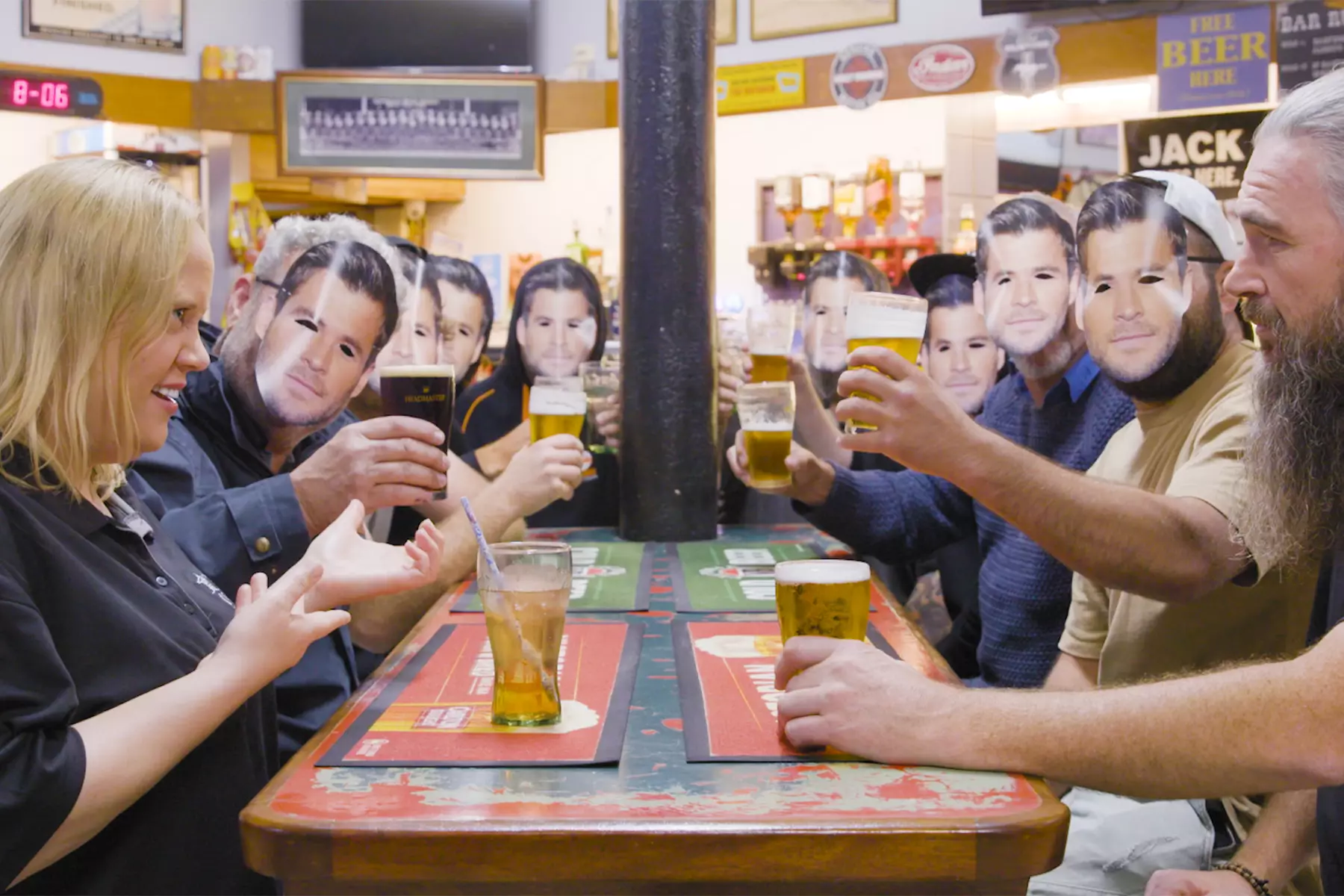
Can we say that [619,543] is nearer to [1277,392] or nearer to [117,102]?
[1277,392]

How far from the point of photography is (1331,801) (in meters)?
1.44

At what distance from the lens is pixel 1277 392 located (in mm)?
1611

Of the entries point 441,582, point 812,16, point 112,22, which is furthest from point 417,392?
point 112,22

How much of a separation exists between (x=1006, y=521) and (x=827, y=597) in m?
0.97

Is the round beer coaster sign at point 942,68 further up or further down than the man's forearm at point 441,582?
further up

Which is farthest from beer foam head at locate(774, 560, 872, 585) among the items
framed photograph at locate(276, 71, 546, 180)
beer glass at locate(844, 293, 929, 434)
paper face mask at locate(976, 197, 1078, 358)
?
framed photograph at locate(276, 71, 546, 180)

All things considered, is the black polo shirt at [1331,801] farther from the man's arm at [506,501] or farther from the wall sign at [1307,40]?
the wall sign at [1307,40]

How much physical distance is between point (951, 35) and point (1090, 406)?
4.44 m

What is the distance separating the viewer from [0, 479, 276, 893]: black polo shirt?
42.6 inches

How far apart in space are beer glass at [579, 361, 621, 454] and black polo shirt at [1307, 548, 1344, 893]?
1.65 metres

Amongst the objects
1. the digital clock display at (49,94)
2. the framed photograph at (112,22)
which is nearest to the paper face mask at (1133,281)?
the digital clock display at (49,94)

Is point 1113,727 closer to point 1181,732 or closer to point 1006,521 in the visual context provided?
point 1181,732

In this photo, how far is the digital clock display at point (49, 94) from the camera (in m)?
6.65

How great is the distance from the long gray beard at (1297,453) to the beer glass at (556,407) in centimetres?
135
